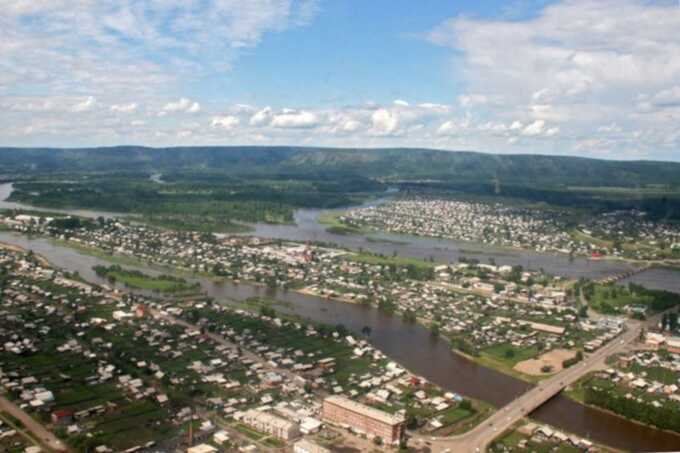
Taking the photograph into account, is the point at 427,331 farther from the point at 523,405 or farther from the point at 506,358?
the point at 523,405

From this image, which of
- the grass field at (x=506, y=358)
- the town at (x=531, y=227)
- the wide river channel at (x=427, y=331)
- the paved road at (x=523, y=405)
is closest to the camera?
the paved road at (x=523, y=405)

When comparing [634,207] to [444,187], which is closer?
[634,207]

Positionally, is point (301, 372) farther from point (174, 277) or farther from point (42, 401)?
point (174, 277)

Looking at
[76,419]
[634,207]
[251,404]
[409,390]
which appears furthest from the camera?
[634,207]

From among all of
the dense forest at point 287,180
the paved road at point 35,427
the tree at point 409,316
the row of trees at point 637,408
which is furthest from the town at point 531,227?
the paved road at point 35,427

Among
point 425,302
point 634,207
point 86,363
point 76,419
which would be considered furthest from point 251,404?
point 634,207

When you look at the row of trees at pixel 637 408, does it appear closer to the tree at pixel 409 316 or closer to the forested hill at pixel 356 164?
the tree at pixel 409 316

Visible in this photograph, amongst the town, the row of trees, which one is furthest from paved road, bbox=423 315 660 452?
the town
